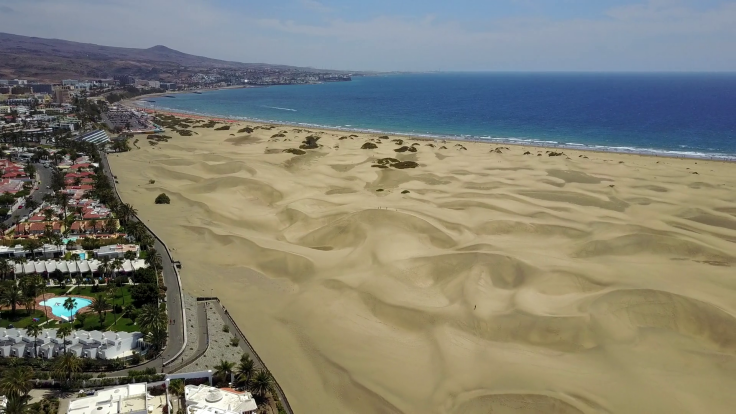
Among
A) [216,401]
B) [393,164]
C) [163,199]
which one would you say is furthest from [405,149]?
[216,401]

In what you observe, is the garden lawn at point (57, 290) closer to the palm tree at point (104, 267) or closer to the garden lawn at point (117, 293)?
the garden lawn at point (117, 293)

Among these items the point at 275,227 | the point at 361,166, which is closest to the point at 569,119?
the point at 361,166

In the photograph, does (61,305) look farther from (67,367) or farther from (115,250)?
(67,367)

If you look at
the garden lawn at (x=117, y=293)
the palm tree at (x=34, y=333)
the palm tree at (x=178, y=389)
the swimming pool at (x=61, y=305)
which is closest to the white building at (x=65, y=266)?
the garden lawn at (x=117, y=293)

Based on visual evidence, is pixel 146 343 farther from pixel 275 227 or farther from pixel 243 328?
pixel 275 227

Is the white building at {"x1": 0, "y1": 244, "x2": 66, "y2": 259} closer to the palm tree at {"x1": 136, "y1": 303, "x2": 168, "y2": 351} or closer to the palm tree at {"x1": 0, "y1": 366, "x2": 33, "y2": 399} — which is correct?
the palm tree at {"x1": 136, "y1": 303, "x2": 168, "y2": 351}
